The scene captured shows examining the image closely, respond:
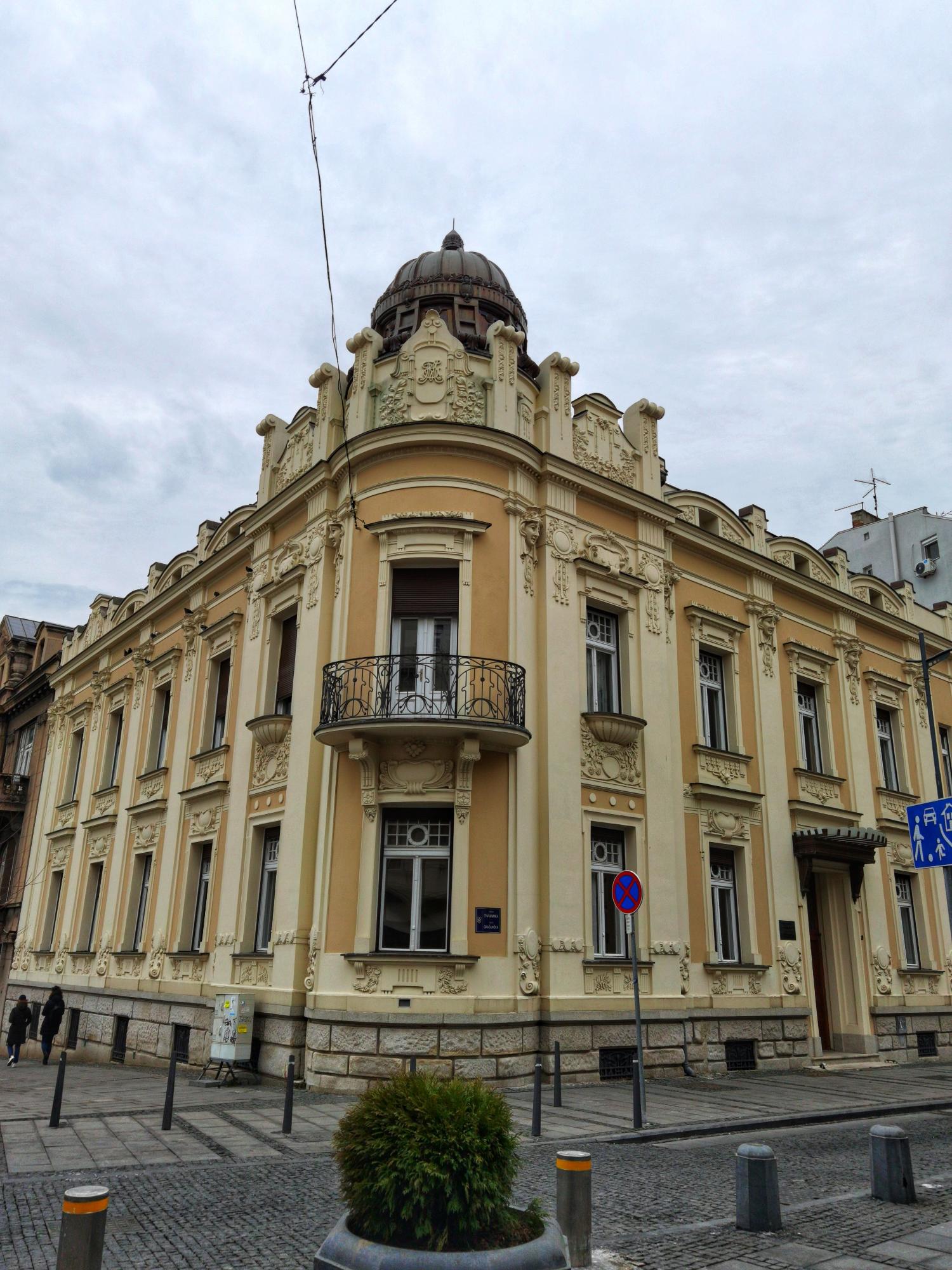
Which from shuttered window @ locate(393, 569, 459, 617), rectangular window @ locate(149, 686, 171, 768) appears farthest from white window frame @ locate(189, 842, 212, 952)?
shuttered window @ locate(393, 569, 459, 617)

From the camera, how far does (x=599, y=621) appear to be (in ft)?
57.1

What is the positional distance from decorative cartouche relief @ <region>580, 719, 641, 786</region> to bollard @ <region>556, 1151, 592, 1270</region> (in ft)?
32.3

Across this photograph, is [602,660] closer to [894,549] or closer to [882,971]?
[882,971]

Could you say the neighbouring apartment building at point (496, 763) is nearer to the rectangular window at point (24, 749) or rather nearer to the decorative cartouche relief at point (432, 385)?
the decorative cartouche relief at point (432, 385)

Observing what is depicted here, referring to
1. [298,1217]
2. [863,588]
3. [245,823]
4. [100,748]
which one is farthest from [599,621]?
[100,748]

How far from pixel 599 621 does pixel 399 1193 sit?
43.3 feet

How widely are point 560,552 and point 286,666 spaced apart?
5.62 m

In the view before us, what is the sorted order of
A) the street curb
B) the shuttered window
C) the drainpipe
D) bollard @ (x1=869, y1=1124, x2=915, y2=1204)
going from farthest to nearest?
the drainpipe, the shuttered window, the street curb, bollard @ (x1=869, y1=1124, x2=915, y2=1204)

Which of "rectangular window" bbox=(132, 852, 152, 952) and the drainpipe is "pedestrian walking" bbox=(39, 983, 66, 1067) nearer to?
"rectangular window" bbox=(132, 852, 152, 952)

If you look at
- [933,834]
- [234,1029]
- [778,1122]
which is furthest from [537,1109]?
[933,834]

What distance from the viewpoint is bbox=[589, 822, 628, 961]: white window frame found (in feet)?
50.4

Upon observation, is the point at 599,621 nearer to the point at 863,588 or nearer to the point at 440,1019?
the point at 440,1019

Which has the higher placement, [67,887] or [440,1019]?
[67,887]

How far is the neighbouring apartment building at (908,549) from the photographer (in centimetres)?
3150
